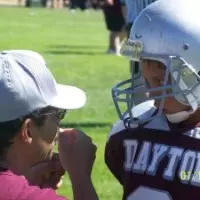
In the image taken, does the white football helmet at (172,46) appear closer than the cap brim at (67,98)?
No

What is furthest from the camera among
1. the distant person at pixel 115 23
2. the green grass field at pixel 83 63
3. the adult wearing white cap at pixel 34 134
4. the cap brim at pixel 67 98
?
the distant person at pixel 115 23

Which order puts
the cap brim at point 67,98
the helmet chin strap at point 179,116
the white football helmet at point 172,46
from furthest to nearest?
the helmet chin strap at point 179,116, the white football helmet at point 172,46, the cap brim at point 67,98

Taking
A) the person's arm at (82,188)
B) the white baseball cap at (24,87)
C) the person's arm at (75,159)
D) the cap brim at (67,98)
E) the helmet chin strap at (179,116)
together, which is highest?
the white baseball cap at (24,87)

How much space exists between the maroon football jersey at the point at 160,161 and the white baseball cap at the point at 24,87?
0.44 metres

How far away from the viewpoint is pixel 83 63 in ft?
57.6

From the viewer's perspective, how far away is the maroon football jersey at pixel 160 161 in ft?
11.5

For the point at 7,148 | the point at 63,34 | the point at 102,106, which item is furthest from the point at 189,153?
the point at 63,34

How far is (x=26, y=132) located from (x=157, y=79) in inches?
24.0

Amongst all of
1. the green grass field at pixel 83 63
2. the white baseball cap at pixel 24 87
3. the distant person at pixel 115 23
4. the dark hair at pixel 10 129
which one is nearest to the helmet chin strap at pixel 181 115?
the white baseball cap at pixel 24 87

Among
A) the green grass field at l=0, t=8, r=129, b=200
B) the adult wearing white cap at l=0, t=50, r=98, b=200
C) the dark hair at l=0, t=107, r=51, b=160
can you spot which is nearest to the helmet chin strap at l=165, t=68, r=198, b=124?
the adult wearing white cap at l=0, t=50, r=98, b=200

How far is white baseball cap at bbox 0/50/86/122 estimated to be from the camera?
10.3 feet

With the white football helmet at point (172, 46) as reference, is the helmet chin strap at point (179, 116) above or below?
below

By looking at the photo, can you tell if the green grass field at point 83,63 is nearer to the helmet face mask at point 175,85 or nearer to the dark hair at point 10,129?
the helmet face mask at point 175,85

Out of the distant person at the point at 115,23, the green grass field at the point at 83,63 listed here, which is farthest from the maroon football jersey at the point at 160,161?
the distant person at the point at 115,23
